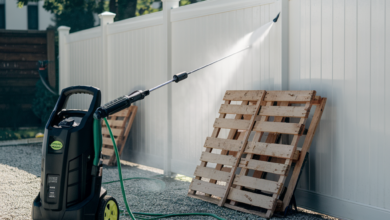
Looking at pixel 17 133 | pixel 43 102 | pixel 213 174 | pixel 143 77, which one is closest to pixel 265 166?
pixel 213 174

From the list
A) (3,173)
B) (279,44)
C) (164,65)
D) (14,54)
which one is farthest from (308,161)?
(14,54)

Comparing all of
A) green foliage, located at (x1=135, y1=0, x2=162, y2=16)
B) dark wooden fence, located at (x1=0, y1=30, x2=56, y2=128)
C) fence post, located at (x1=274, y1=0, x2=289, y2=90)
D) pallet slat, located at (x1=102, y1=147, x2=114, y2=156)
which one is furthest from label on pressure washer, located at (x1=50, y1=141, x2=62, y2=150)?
green foliage, located at (x1=135, y1=0, x2=162, y2=16)

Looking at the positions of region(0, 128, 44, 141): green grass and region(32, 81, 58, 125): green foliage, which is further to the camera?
region(32, 81, 58, 125): green foliage

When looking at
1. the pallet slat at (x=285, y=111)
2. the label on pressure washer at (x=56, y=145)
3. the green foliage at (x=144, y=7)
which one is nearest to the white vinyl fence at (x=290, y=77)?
the pallet slat at (x=285, y=111)

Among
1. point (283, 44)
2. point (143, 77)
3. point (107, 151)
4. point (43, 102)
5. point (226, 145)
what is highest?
point (283, 44)

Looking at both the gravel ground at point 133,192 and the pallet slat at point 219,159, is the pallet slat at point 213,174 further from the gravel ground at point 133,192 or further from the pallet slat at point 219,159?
the gravel ground at point 133,192

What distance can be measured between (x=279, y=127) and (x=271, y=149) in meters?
0.23

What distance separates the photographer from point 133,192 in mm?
5008

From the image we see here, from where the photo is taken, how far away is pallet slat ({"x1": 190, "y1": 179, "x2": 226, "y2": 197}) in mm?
4383

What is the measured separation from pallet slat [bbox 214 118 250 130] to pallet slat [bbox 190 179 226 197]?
64 cm

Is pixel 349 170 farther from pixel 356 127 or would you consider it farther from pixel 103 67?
pixel 103 67

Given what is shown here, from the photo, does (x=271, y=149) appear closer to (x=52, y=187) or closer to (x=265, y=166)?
(x=265, y=166)

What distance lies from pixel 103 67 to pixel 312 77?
4598 millimetres

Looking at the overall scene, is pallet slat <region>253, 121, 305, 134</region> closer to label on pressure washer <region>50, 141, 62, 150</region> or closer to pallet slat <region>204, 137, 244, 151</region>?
pallet slat <region>204, 137, 244, 151</region>
